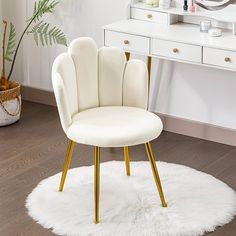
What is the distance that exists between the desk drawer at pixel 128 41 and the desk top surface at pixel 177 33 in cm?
3

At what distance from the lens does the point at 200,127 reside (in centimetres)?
416

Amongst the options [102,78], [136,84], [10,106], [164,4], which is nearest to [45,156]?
[10,106]

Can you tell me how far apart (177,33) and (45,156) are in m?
1.02

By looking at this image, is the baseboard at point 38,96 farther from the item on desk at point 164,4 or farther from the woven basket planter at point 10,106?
the item on desk at point 164,4

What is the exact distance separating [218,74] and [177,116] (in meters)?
0.42

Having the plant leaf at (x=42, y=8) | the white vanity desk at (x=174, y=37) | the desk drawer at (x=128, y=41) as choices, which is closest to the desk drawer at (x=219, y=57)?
the white vanity desk at (x=174, y=37)

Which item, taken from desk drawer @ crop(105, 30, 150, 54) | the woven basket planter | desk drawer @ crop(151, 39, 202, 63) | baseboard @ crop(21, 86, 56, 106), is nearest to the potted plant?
the woven basket planter

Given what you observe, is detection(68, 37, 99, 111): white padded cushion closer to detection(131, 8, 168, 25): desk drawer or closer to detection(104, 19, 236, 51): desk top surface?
detection(104, 19, 236, 51): desk top surface

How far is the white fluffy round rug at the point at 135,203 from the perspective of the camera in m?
3.06

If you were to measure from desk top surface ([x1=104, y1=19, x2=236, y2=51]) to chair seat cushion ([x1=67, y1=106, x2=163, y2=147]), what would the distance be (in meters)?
0.57

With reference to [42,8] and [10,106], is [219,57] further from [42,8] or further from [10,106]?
[10,106]

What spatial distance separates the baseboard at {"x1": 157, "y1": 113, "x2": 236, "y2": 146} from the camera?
160 inches

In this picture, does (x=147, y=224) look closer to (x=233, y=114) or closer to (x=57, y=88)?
(x=57, y=88)

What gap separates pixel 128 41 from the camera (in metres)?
3.83
